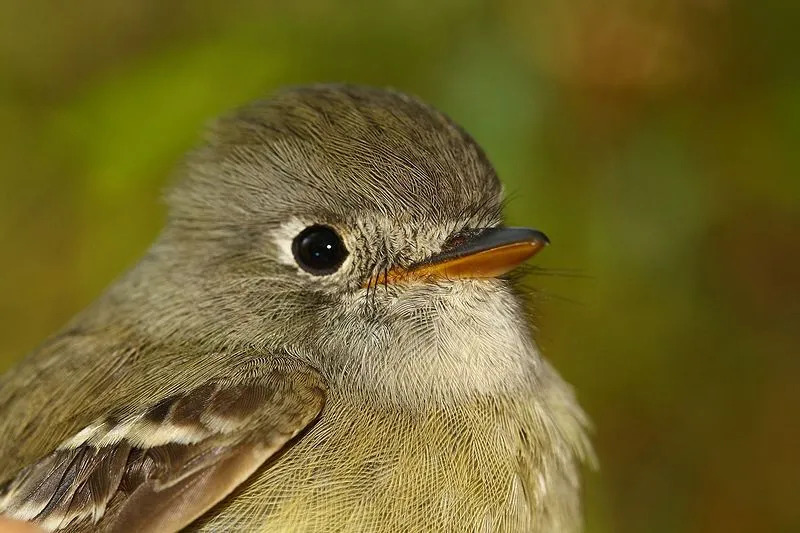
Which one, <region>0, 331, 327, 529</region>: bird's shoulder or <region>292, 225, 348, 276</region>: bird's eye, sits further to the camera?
<region>292, 225, 348, 276</region>: bird's eye

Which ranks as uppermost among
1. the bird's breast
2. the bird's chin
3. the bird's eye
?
the bird's eye

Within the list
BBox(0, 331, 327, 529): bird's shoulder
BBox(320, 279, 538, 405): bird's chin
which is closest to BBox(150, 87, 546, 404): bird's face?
BBox(320, 279, 538, 405): bird's chin

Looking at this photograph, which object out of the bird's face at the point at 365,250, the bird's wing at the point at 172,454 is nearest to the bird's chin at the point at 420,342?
the bird's face at the point at 365,250

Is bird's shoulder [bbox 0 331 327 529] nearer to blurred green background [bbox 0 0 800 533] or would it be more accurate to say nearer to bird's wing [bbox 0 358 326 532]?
bird's wing [bbox 0 358 326 532]

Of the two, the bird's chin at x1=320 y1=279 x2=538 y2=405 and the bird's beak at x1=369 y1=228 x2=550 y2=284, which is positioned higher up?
the bird's beak at x1=369 y1=228 x2=550 y2=284

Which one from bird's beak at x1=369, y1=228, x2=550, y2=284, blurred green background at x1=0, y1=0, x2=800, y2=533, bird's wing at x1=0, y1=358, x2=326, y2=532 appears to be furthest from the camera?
blurred green background at x1=0, y1=0, x2=800, y2=533

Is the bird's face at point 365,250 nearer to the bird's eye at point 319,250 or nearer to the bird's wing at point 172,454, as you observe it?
the bird's eye at point 319,250

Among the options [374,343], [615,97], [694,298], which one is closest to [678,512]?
[694,298]
